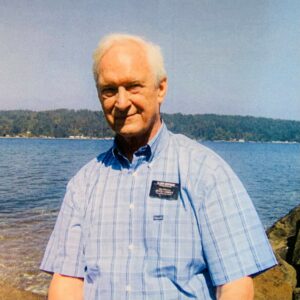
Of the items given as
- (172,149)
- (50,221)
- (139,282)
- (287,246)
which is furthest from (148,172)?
(50,221)

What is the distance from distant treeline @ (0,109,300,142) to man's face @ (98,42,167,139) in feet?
468

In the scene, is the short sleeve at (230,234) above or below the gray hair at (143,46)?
below

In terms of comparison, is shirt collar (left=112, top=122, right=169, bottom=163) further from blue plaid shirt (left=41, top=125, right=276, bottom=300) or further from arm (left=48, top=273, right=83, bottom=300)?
arm (left=48, top=273, right=83, bottom=300)

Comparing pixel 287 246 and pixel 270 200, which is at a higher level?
pixel 287 246

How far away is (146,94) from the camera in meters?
2.79

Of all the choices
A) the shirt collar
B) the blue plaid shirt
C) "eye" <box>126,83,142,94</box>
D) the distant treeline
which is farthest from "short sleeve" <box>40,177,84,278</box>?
the distant treeline

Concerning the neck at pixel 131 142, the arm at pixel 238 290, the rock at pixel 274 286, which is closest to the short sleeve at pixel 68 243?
the neck at pixel 131 142

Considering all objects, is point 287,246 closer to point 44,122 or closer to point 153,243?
point 153,243

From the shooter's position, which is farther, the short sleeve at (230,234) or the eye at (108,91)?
the eye at (108,91)

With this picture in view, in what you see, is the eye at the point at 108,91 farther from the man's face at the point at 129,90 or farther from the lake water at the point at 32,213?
the lake water at the point at 32,213

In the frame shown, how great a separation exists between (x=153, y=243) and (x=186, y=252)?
199 mm

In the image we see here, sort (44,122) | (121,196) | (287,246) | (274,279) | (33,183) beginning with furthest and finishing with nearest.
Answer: (44,122)
(33,183)
(287,246)
(274,279)
(121,196)

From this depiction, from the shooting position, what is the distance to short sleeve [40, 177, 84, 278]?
112 inches

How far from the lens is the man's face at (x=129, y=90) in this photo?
2734 millimetres
